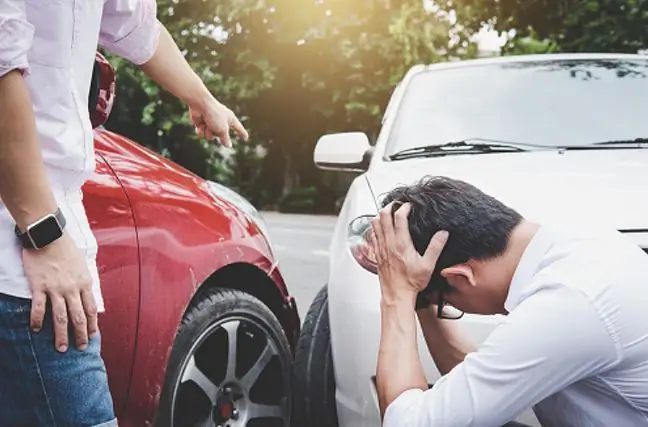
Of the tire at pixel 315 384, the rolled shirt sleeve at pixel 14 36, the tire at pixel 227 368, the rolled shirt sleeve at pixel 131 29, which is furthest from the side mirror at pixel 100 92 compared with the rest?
the tire at pixel 315 384

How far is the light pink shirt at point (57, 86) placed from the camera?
1.37m

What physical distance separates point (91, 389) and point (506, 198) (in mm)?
1562

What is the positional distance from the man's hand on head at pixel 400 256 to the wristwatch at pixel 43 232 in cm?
68

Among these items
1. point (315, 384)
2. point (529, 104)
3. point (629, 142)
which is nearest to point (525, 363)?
point (315, 384)

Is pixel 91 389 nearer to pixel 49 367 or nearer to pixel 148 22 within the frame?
pixel 49 367

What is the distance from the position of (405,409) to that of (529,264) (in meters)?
0.36

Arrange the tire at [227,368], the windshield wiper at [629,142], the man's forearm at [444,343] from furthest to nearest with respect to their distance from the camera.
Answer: the windshield wiper at [629,142], the tire at [227,368], the man's forearm at [444,343]

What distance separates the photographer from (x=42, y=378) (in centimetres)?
145

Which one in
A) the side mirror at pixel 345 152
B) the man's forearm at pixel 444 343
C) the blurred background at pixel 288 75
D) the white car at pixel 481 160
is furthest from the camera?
the blurred background at pixel 288 75

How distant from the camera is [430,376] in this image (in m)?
2.53

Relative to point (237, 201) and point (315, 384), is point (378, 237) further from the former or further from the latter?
point (237, 201)

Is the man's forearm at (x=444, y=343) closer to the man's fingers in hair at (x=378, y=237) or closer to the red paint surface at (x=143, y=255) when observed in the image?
the man's fingers in hair at (x=378, y=237)

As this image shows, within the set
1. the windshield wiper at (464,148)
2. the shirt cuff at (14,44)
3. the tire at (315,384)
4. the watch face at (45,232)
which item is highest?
the shirt cuff at (14,44)

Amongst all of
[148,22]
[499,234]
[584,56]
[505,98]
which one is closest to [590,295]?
[499,234]
